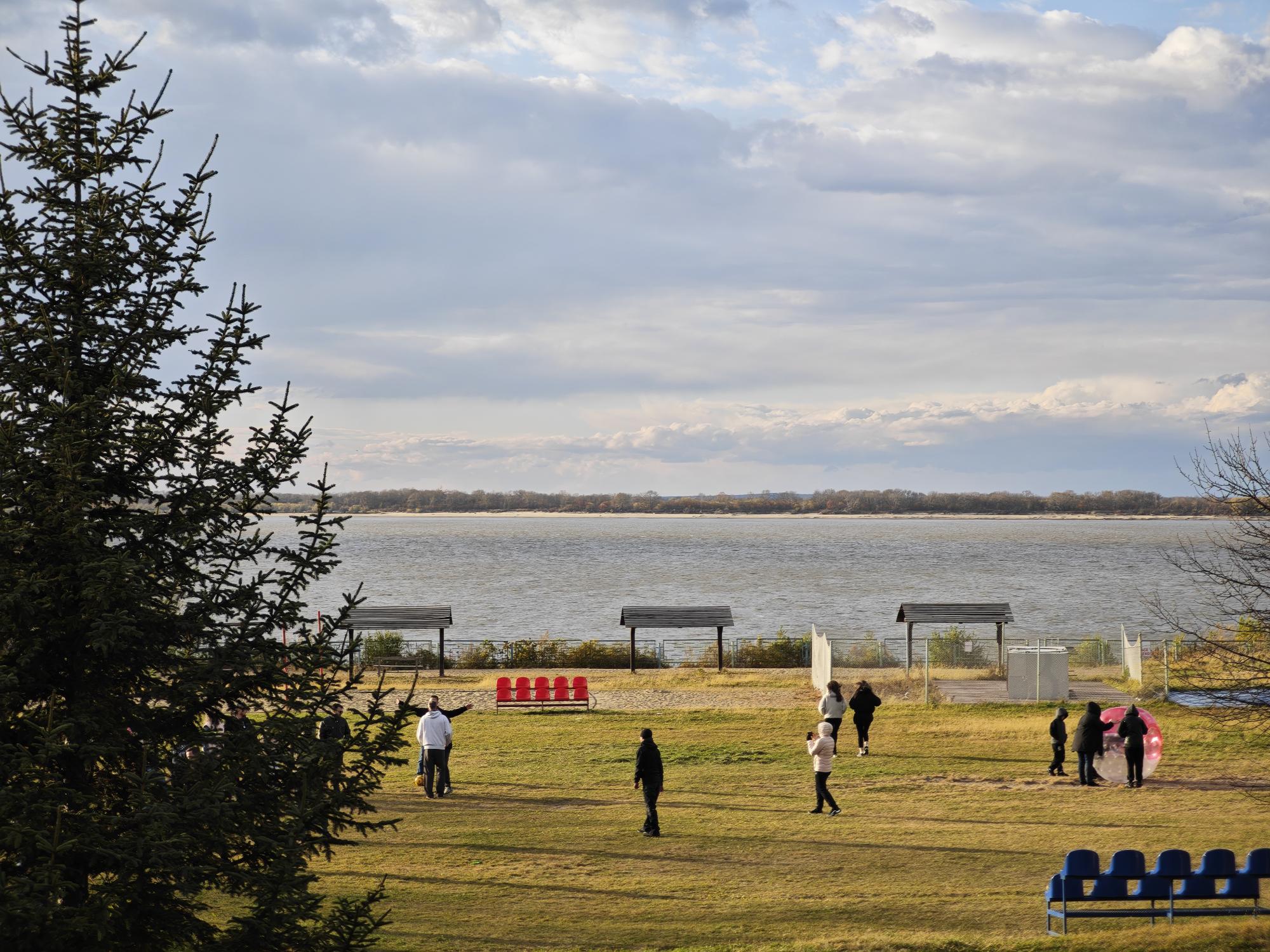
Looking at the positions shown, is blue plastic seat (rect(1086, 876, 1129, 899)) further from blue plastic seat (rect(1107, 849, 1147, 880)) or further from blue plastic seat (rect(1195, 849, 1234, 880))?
blue plastic seat (rect(1195, 849, 1234, 880))

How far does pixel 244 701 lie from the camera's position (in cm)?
704

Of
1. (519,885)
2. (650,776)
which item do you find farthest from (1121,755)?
(519,885)

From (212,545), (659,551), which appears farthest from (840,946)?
(659,551)

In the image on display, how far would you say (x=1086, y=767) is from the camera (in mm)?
19984

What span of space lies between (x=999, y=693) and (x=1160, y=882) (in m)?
19.3

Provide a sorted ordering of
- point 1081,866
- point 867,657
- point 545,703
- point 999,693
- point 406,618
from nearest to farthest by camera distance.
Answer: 1. point 1081,866
2. point 545,703
3. point 999,693
4. point 406,618
5. point 867,657

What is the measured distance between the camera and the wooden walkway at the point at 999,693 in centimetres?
2895

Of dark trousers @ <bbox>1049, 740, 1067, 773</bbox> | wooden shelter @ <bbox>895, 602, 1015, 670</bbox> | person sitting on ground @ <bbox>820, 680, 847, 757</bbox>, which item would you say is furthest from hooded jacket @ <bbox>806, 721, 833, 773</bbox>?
wooden shelter @ <bbox>895, 602, 1015, 670</bbox>

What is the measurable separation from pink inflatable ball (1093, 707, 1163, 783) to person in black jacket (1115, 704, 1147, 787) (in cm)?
11

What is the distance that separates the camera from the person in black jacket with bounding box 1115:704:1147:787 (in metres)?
19.5

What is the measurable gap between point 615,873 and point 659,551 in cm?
16338

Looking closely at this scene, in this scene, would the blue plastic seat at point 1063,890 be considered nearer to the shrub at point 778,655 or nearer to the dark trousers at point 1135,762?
the dark trousers at point 1135,762

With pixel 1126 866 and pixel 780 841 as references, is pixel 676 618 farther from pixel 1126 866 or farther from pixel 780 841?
pixel 1126 866

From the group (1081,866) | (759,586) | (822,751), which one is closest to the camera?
(1081,866)
